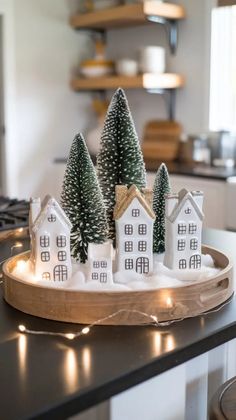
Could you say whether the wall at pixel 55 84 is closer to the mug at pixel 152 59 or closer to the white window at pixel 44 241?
the mug at pixel 152 59

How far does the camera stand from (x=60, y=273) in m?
1.25

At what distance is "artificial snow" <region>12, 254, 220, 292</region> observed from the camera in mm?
1204

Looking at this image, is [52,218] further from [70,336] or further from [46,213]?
[70,336]

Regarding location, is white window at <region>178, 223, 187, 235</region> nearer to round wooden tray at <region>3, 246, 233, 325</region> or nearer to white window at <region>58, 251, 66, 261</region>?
round wooden tray at <region>3, 246, 233, 325</region>

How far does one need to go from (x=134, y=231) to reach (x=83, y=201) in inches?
5.5

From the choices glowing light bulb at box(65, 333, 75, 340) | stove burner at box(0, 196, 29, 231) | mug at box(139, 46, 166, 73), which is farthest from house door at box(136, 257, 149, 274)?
mug at box(139, 46, 166, 73)

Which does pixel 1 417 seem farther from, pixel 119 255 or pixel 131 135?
pixel 131 135

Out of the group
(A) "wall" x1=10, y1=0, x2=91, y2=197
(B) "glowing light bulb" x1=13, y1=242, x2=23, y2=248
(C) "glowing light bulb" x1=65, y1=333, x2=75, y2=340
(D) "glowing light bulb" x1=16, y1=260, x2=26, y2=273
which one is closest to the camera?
(C) "glowing light bulb" x1=65, y1=333, x2=75, y2=340

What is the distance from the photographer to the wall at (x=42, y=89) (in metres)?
4.06

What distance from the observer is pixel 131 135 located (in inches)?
54.5

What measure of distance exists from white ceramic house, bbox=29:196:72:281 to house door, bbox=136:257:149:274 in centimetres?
14

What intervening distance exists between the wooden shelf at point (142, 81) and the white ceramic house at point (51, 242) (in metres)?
2.69

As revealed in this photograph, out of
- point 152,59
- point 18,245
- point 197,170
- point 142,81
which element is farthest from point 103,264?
point 152,59

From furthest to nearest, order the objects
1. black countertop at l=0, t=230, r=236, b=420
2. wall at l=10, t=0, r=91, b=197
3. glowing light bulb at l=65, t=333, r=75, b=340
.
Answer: wall at l=10, t=0, r=91, b=197 < glowing light bulb at l=65, t=333, r=75, b=340 < black countertop at l=0, t=230, r=236, b=420
